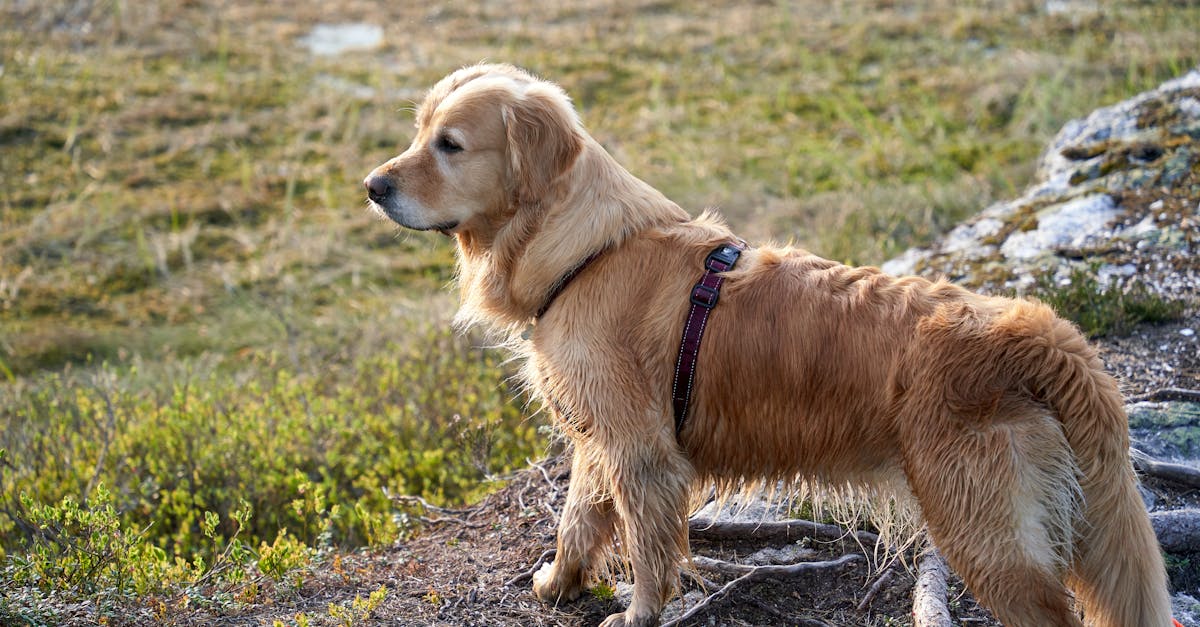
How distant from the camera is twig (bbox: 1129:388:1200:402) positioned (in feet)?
14.4

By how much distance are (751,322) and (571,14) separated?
45.4 feet

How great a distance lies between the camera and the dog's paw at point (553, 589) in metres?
3.99

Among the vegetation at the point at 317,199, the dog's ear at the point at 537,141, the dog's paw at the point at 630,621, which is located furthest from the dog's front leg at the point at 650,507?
the vegetation at the point at 317,199

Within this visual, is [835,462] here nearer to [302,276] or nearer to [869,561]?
[869,561]

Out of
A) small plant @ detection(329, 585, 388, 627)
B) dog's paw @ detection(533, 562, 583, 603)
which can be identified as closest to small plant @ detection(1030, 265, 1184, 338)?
dog's paw @ detection(533, 562, 583, 603)

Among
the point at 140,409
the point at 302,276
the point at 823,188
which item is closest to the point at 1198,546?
the point at 140,409

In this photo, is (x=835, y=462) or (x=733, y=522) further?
(x=733, y=522)

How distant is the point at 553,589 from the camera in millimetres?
3994

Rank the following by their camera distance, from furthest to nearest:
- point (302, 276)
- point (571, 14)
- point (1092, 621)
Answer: point (571, 14) → point (302, 276) → point (1092, 621)

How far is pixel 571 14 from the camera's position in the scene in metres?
16.4

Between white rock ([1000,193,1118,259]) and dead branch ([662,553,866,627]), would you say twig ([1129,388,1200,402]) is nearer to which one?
dead branch ([662,553,866,627])

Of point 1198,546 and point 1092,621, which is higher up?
point 1092,621

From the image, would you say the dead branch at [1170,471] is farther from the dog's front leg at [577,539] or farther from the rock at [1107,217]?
the dog's front leg at [577,539]

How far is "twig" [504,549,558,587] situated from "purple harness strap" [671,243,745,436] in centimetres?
95
